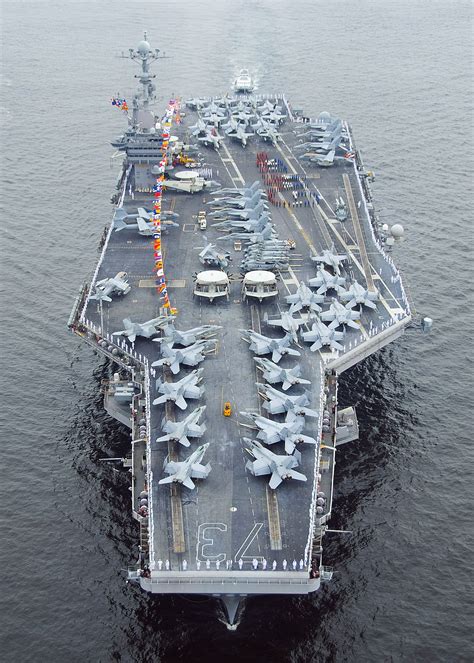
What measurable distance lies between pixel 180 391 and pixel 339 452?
15.0 m

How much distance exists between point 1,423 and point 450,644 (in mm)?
38497

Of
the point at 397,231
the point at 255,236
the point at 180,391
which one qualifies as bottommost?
the point at 180,391

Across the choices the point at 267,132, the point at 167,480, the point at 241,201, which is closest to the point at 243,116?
the point at 267,132

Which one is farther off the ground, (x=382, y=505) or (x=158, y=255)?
(x=158, y=255)

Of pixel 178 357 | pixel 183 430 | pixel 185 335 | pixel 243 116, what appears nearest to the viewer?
pixel 183 430

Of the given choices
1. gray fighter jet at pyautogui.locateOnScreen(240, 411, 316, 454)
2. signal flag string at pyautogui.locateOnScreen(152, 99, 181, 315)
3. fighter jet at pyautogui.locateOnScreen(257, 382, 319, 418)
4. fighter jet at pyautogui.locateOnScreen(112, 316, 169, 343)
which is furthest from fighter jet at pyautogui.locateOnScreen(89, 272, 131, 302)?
gray fighter jet at pyautogui.locateOnScreen(240, 411, 316, 454)

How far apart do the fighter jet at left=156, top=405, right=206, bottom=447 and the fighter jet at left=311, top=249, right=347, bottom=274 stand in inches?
995

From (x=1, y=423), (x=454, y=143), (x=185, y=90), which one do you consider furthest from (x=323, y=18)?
(x=1, y=423)

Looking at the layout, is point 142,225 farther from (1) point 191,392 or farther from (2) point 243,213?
(1) point 191,392

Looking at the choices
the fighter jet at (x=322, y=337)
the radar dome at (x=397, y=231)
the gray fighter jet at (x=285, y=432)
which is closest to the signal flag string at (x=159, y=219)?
the fighter jet at (x=322, y=337)

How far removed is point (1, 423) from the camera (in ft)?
220

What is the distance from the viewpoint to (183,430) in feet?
175

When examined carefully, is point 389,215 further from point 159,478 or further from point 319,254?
point 159,478

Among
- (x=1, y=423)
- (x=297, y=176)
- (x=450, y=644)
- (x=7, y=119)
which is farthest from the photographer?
(x=7, y=119)
